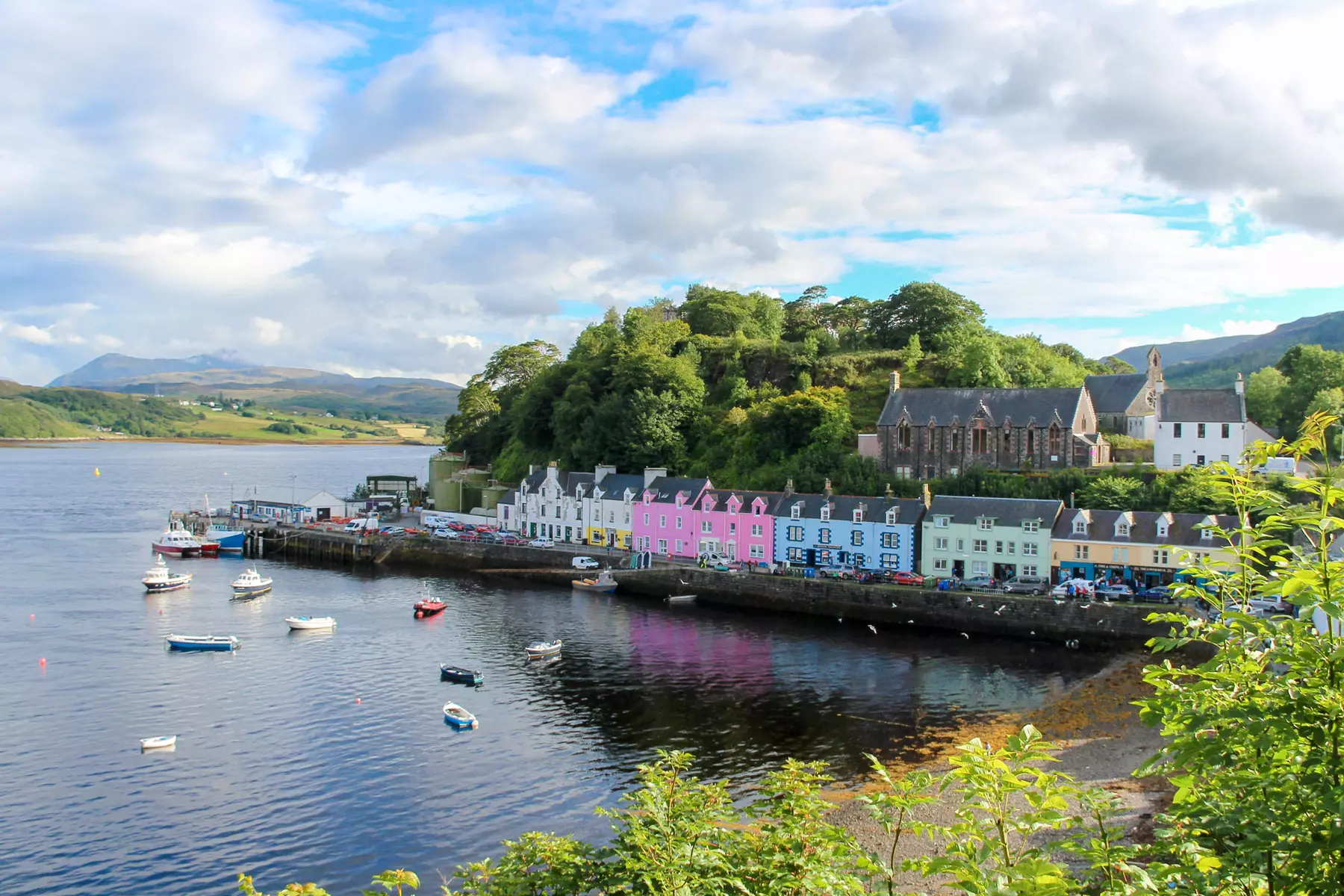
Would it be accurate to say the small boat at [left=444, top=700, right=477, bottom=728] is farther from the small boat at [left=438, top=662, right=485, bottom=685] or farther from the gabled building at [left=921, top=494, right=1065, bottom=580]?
the gabled building at [left=921, top=494, right=1065, bottom=580]

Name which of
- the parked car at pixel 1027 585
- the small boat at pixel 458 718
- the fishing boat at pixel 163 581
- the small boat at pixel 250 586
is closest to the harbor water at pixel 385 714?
the small boat at pixel 458 718

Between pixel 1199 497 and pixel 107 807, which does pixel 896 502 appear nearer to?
pixel 1199 497

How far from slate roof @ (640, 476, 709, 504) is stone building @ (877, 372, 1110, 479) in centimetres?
1301

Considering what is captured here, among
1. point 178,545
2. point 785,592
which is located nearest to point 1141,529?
point 785,592

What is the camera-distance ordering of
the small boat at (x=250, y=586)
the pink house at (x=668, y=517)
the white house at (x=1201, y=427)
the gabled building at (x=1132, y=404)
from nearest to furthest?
1. the white house at (x=1201, y=427)
2. the small boat at (x=250, y=586)
3. the pink house at (x=668, y=517)
4. the gabled building at (x=1132, y=404)

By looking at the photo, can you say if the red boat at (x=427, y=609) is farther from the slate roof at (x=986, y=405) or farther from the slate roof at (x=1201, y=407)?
the slate roof at (x=1201, y=407)

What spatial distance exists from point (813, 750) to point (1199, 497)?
31.3 metres

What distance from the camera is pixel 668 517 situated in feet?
202

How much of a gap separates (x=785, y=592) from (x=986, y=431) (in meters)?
19.2

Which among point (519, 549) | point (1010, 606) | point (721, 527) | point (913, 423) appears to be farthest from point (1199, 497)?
point (519, 549)

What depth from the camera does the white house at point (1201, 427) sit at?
54.0m

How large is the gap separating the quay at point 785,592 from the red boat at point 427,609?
10.2m

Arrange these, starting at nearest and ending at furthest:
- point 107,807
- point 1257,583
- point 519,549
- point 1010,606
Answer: point 1257,583 → point 107,807 → point 1010,606 → point 519,549

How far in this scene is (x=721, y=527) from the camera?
5900cm
